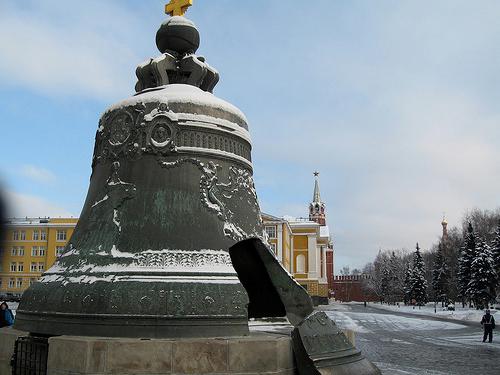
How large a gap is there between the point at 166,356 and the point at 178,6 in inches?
132

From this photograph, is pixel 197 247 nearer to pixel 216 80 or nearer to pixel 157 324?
pixel 157 324

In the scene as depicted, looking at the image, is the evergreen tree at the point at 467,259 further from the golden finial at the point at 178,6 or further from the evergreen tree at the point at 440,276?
the golden finial at the point at 178,6

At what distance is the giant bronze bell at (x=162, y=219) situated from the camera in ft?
11.9

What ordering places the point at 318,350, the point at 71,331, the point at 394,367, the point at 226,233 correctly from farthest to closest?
the point at 394,367 → the point at 226,233 → the point at 71,331 → the point at 318,350

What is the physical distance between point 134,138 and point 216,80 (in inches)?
47.4

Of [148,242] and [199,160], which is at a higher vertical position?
[199,160]

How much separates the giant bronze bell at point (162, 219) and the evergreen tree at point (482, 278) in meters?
37.9

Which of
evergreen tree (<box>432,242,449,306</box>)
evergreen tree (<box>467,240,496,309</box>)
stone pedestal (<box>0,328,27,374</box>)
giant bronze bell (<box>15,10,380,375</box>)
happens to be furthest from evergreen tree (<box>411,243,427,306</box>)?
stone pedestal (<box>0,328,27,374</box>)

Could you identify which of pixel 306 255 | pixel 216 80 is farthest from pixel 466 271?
pixel 216 80

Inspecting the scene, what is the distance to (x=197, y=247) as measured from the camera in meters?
4.04

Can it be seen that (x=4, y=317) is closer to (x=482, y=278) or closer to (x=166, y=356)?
(x=166, y=356)

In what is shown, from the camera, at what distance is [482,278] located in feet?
125

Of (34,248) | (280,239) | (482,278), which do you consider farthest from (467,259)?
(34,248)

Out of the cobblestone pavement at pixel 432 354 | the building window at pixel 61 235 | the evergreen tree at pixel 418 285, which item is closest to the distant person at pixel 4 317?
the cobblestone pavement at pixel 432 354
